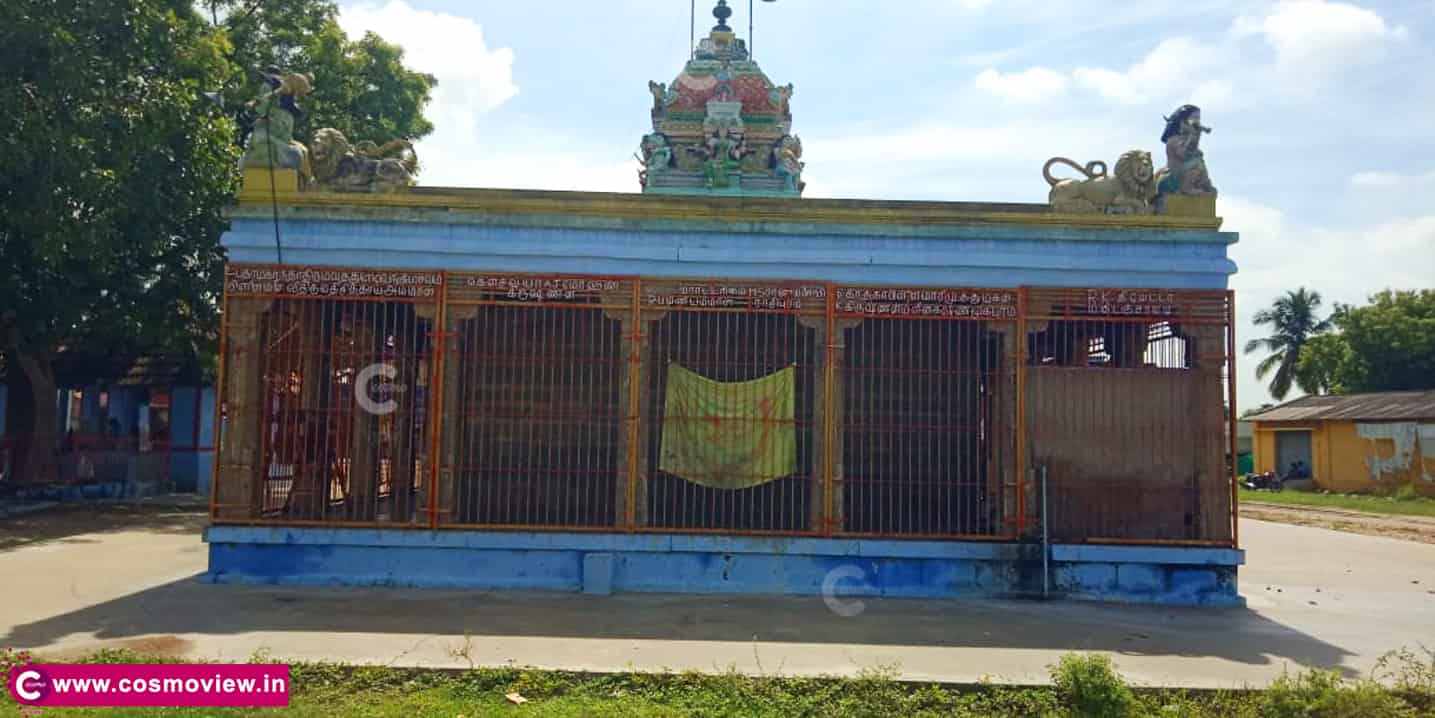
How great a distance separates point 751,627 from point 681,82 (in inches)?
431

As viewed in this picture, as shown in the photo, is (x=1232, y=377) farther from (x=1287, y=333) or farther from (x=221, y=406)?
(x=1287, y=333)

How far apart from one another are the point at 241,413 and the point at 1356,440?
1244 inches

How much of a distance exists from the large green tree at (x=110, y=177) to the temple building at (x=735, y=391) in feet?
23.2

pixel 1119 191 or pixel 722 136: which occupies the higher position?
pixel 722 136

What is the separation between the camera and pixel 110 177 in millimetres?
15570

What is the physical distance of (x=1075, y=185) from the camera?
10.7 meters

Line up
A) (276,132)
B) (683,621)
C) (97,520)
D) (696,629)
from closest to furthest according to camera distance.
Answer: (696,629)
(683,621)
(276,132)
(97,520)

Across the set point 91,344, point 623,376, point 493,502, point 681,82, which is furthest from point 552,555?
point 91,344

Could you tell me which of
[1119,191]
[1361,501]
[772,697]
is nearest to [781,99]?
[1119,191]

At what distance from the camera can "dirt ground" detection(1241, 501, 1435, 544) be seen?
766 inches

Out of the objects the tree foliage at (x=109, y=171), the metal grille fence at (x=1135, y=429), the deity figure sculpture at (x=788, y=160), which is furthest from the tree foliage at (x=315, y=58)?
the metal grille fence at (x=1135, y=429)

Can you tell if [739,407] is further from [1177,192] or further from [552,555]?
[1177,192]

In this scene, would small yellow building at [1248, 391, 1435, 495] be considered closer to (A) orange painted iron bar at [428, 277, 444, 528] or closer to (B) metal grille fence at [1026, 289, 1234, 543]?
(B) metal grille fence at [1026, 289, 1234, 543]

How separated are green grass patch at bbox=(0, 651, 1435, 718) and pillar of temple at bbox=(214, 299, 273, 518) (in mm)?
3139
